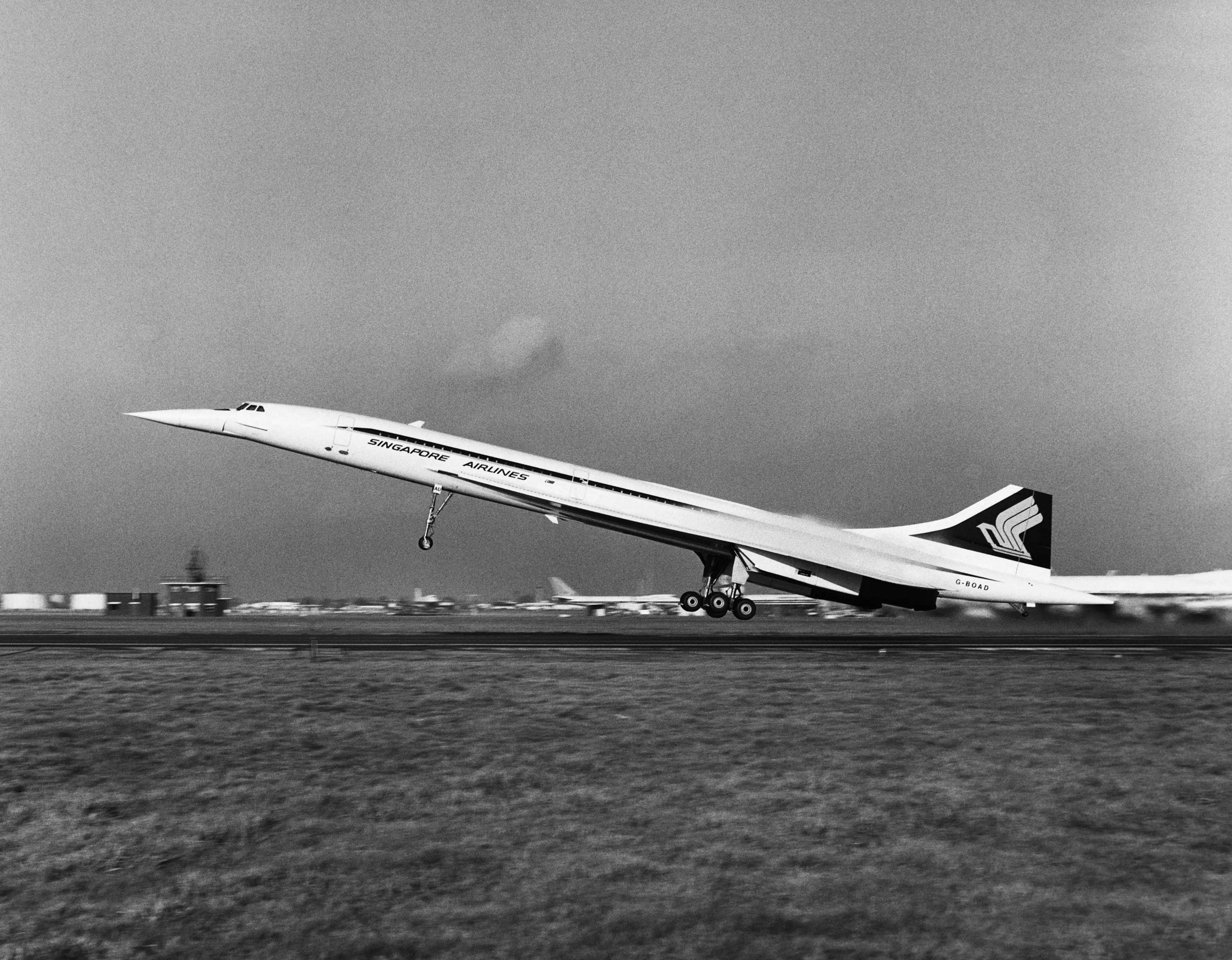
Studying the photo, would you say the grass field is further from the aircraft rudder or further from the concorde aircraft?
the aircraft rudder

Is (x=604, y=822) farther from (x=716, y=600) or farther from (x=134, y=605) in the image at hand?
(x=134, y=605)

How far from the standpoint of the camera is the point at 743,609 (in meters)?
42.8

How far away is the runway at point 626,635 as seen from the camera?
3030cm

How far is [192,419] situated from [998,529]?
1139 inches

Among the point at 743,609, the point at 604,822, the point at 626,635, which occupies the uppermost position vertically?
the point at 743,609

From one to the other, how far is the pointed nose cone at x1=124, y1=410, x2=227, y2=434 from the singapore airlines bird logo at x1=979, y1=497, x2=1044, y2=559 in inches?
1076

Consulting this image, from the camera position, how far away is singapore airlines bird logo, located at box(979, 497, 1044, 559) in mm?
43094

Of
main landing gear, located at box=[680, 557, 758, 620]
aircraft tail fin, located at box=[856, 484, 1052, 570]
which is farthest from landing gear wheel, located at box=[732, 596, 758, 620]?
aircraft tail fin, located at box=[856, 484, 1052, 570]

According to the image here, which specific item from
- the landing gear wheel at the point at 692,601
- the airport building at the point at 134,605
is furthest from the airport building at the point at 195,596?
the landing gear wheel at the point at 692,601

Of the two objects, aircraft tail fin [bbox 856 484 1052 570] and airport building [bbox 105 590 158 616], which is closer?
aircraft tail fin [bbox 856 484 1052 570]

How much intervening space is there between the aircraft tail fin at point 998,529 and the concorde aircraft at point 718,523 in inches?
1.6

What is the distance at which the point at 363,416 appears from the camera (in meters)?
41.6

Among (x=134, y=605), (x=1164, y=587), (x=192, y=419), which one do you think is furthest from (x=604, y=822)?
(x=134, y=605)

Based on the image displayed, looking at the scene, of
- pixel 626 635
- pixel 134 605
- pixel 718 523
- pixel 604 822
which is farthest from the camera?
pixel 134 605
